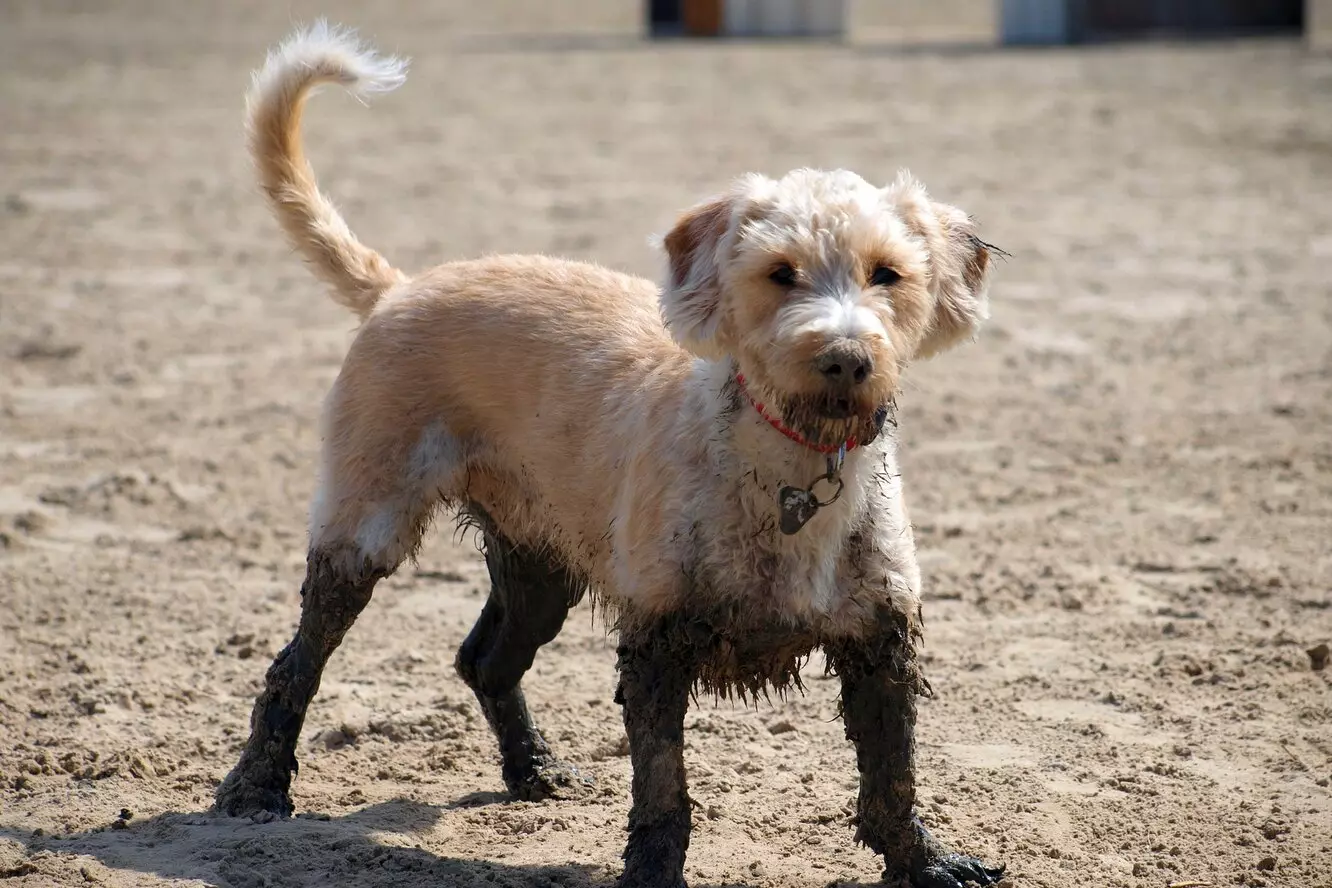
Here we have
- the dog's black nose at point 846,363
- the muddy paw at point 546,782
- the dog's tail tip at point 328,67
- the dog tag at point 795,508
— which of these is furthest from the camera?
the dog's tail tip at point 328,67

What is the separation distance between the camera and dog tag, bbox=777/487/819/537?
3.94 meters

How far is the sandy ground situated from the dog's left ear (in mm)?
1389

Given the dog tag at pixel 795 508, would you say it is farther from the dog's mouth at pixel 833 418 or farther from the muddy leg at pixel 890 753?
the muddy leg at pixel 890 753

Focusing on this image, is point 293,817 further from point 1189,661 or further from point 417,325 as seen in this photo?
point 1189,661

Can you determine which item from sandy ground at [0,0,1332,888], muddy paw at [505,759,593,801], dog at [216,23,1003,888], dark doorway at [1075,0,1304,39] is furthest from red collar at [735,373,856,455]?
dark doorway at [1075,0,1304,39]

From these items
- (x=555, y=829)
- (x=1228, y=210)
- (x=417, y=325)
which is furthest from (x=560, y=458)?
(x=1228, y=210)

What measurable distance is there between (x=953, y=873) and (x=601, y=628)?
222 centimetres

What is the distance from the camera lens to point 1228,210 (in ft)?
42.3

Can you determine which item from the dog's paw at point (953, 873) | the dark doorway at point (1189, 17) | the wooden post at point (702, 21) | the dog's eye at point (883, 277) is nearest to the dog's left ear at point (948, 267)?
the dog's eye at point (883, 277)

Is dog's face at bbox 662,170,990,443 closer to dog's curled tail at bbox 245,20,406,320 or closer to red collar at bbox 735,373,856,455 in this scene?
red collar at bbox 735,373,856,455

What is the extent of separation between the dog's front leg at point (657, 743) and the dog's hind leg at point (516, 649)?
3.14 ft

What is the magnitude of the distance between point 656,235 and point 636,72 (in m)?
17.6

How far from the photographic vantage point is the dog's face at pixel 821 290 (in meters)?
3.67

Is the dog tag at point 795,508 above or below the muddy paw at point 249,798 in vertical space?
above
